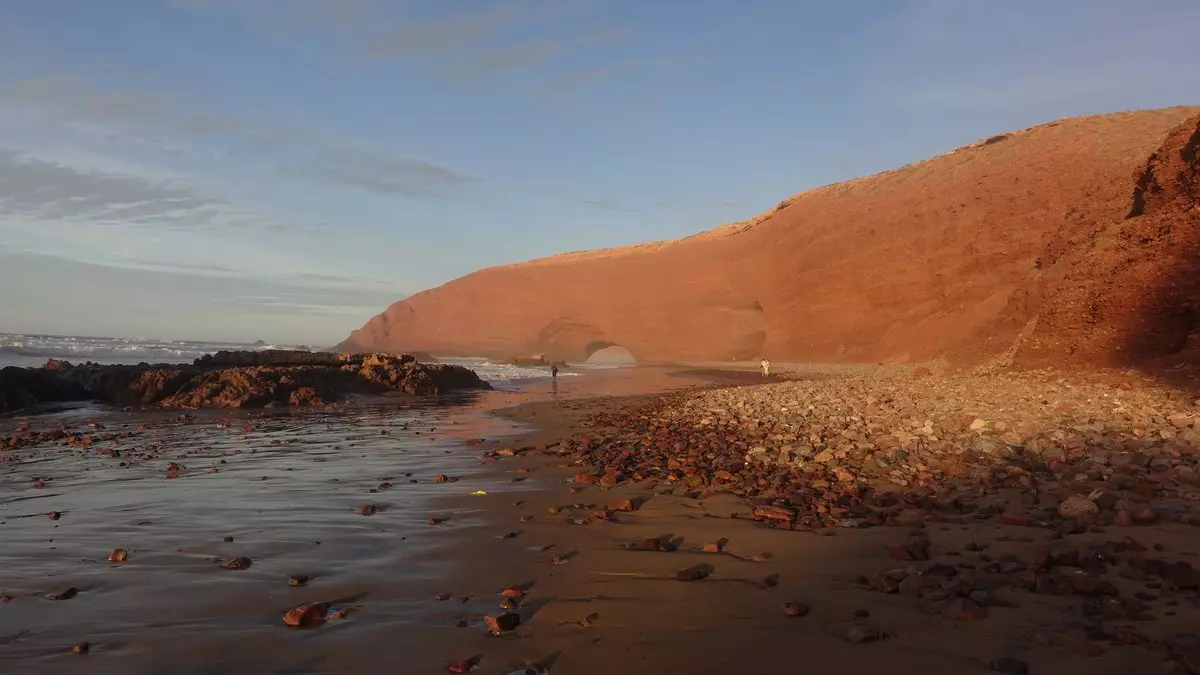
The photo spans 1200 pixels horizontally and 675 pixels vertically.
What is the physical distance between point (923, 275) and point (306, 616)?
5457 centimetres

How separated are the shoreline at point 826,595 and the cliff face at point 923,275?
11.1 metres

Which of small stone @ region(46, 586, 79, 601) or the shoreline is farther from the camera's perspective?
small stone @ region(46, 586, 79, 601)

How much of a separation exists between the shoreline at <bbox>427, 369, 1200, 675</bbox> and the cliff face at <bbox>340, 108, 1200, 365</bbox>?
11.1 m

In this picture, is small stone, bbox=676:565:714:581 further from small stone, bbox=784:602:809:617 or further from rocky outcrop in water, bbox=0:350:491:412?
rocky outcrop in water, bbox=0:350:491:412

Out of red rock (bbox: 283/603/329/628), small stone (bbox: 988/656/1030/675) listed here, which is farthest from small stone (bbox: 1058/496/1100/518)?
red rock (bbox: 283/603/329/628)

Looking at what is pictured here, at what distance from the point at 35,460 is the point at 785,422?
505 inches

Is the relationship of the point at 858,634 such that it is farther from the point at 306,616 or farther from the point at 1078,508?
the point at 1078,508

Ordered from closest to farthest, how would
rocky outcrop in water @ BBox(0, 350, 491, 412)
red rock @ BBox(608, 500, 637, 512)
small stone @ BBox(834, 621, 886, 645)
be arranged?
small stone @ BBox(834, 621, 886, 645)
red rock @ BBox(608, 500, 637, 512)
rocky outcrop in water @ BBox(0, 350, 491, 412)

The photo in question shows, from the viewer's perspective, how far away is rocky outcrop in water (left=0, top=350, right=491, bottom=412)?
69.3 feet

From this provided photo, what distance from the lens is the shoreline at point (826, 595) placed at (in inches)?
142

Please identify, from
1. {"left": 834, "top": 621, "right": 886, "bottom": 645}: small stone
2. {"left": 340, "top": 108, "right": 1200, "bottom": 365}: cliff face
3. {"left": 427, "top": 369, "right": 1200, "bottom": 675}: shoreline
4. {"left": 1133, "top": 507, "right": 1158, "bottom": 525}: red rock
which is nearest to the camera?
{"left": 427, "top": 369, "right": 1200, "bottom": 675}: shoreline

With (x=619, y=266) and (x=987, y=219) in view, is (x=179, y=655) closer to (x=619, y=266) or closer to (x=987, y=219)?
(x=987, y=219)

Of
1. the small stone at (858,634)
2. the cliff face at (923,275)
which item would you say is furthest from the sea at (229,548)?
the cliff face at (923,275)

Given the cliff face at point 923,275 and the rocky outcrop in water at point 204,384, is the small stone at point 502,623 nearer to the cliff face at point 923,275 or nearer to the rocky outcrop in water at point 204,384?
the cliff face at point 923,275
